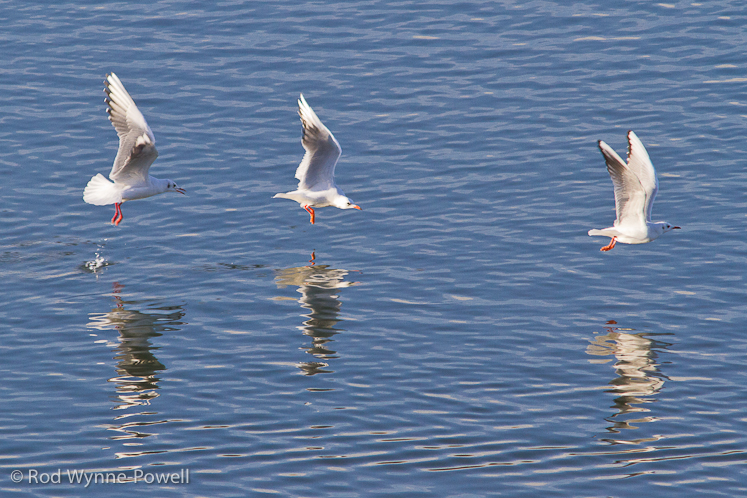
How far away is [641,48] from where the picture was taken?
30.0 meters

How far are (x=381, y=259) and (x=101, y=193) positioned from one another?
5440 millimetres

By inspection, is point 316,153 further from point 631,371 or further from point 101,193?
point 631,371

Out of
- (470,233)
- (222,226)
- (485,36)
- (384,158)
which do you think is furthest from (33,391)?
(485,36)

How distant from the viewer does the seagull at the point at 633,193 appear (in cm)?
1761

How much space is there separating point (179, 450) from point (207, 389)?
182 cm

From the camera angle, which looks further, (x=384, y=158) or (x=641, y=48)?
(x=641, y=48)

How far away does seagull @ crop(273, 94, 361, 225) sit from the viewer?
20328 mm

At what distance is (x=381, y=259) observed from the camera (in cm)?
2098

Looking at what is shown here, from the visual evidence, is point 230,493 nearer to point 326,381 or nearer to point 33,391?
point 326,381

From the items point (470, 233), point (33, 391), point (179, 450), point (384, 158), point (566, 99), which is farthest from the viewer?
point (566, 99)

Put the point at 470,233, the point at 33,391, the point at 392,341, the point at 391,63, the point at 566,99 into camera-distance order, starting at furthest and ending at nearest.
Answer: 1. the point at 391,63
2. the point at 566,99
3. the point at 470,233
4. the point at 392,341
5. the point at 33,391

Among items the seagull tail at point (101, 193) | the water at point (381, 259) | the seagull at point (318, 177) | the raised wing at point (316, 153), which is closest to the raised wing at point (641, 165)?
the water at point (381, 259)

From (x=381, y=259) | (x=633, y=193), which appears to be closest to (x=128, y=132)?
(x=381, y=259)

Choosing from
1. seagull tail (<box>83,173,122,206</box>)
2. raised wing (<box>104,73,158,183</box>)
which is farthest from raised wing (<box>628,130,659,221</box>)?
seagull tail (<box>83,173,122,206</box>)
